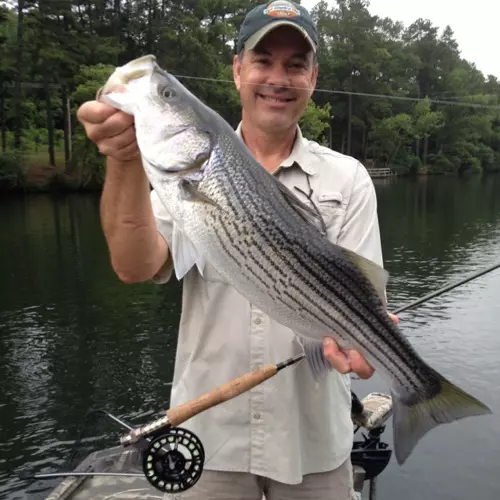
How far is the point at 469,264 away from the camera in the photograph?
20609 millimetres

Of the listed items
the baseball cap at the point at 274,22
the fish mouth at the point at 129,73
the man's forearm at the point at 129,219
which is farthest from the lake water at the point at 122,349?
the fish mouth at the point at 129,73

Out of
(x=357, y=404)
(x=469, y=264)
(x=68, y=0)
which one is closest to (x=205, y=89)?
(x=68, y=0)

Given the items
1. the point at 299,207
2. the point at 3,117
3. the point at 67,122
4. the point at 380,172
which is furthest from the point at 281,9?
the point at 380,172

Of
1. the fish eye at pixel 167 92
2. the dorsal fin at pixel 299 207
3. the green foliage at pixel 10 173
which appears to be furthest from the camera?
the green foliage at pixel 10 173

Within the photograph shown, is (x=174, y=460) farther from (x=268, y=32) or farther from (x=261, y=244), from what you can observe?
(x=268, y=32)

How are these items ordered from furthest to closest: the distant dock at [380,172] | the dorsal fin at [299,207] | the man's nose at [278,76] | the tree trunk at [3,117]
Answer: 1. the distant dock at [380,172]
2. the tree trunk at [3,117]
3. the man's nose at [278,76]
4. the dorsal fin at [299,207]

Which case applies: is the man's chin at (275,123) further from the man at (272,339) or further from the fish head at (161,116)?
the fish head at (161,116)

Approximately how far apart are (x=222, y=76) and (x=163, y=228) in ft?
157

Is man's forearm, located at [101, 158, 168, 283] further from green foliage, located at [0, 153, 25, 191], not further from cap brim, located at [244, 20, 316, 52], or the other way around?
green foliage, located at [0, 153, 25, 191]

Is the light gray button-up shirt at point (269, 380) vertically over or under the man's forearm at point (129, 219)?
under

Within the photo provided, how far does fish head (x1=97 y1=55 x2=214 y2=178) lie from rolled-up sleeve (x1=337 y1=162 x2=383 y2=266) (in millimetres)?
883

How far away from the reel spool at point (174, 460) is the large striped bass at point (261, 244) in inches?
33.3

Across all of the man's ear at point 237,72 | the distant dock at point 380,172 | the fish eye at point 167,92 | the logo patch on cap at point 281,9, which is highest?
the logo patch on cap at point 281,9

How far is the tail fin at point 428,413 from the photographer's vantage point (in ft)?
8.62
